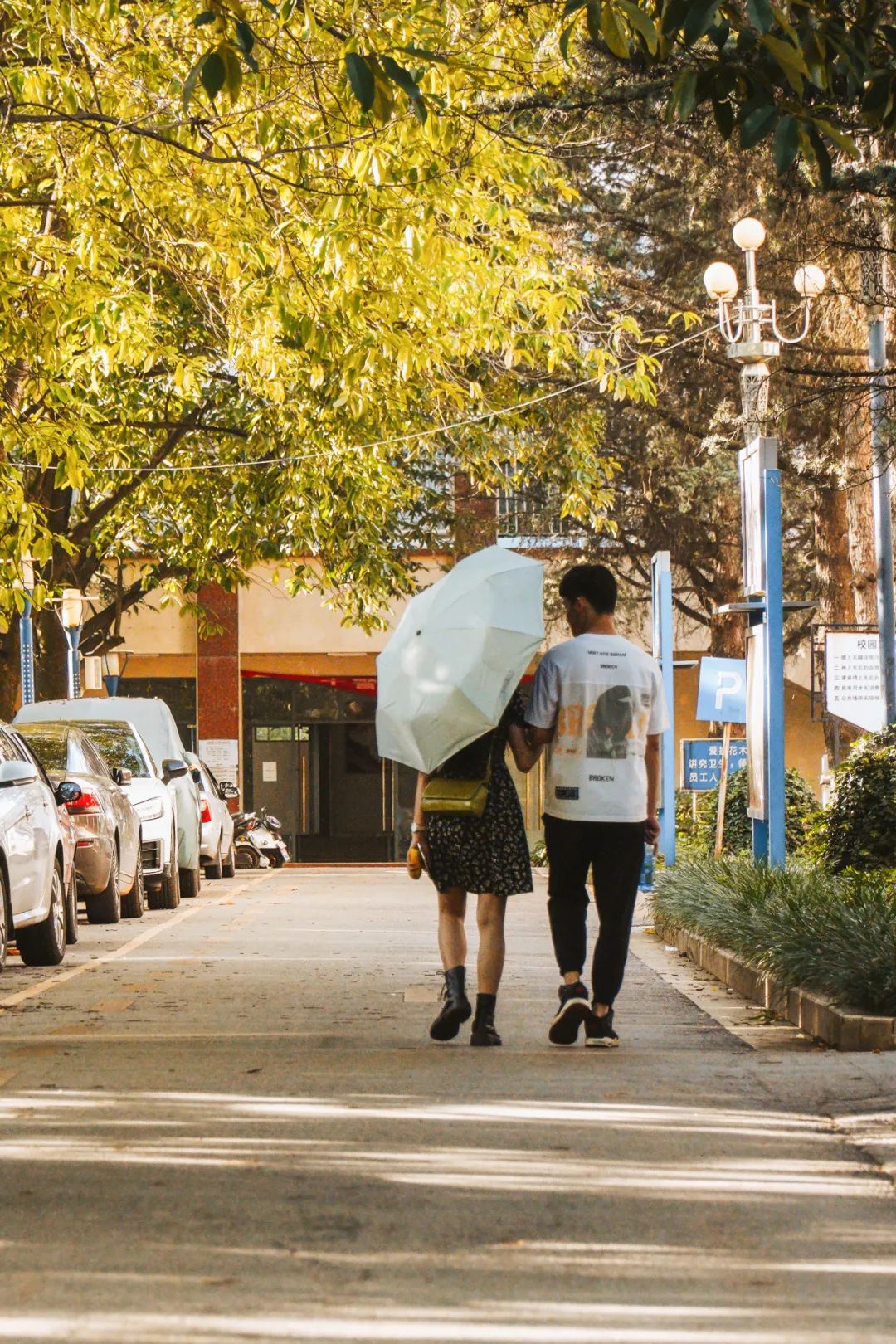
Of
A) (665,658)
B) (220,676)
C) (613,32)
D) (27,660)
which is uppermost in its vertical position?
(613,32)

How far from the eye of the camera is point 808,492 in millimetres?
29172

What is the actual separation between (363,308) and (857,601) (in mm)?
12687

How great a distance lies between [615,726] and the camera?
8.83 metres

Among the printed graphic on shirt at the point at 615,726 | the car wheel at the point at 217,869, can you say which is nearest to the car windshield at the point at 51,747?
the printed graphic on shirt at the point at 615,726

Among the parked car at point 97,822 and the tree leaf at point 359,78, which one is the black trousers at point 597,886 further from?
the parked car at point 97,822

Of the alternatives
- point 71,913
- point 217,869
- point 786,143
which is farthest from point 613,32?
point 217,869

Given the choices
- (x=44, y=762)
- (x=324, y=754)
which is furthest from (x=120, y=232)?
(x=324, y=754)

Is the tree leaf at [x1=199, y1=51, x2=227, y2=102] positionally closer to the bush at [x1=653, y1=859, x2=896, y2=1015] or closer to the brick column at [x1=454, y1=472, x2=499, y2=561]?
the bush at [x1=653, y1=859, x2=896, y2=1015]

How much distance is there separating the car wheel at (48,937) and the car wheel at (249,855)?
21.9 meters

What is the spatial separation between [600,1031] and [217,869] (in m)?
20.7

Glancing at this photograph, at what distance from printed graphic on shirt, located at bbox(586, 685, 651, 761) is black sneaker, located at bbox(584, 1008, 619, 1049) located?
110 centimetres

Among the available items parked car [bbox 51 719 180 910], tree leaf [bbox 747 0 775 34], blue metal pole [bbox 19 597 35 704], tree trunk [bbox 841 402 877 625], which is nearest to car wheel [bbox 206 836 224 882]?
blue metal pole [bbox 19 597 35 704]

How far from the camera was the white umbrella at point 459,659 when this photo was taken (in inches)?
336

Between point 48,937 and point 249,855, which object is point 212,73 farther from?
point 249,855
